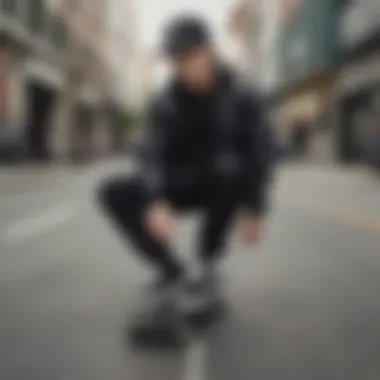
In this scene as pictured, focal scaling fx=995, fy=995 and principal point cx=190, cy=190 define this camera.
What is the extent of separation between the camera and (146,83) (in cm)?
71

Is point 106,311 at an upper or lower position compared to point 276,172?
lower

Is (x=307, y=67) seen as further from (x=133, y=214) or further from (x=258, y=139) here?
(x=133, y=214)

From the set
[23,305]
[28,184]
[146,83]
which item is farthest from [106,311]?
[146,83]

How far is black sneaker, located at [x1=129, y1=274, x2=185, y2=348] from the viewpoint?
0.84 m

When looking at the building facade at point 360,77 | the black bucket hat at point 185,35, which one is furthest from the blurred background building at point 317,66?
the black bucket hat at point 185,35

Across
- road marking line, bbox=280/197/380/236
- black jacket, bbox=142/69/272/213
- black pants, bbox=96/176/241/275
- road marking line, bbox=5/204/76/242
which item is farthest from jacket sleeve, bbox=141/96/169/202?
→ road marking line, bbox=5/204/76/242

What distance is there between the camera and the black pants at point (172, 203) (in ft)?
2.76

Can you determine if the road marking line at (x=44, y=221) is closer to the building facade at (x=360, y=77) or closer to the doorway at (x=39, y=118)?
the doorway at (x=39, y=118)

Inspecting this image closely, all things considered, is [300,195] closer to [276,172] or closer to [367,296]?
[367,296]

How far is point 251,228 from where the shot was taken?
2.82 feet

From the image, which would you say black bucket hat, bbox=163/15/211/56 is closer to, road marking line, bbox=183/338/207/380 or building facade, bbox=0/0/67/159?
building facade, bbox=0/0/67/159

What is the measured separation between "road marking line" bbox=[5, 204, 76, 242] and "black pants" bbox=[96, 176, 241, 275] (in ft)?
1.10

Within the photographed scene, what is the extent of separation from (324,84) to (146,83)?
0.48 ft

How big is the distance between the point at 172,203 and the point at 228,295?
297 mm
